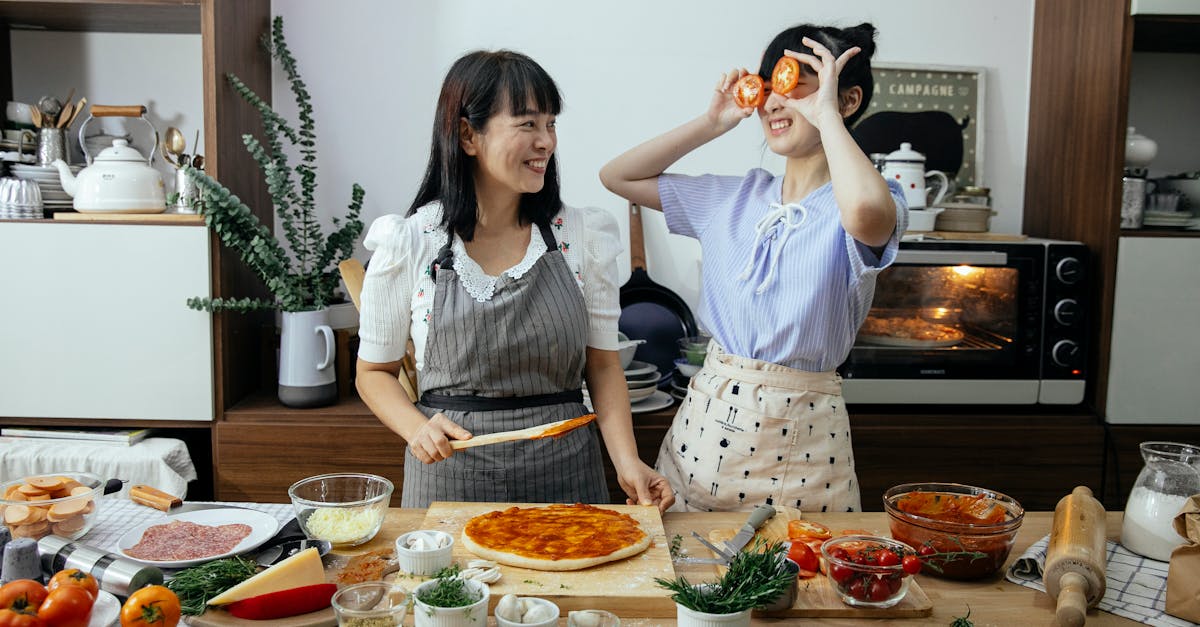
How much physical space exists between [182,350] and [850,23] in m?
2.29

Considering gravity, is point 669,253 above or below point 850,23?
below

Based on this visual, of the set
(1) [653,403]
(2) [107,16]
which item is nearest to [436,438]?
(1) [653,403]

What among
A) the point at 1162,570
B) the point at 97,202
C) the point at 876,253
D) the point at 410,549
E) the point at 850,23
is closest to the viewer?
the point at 410,549

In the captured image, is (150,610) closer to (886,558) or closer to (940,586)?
(886,558)

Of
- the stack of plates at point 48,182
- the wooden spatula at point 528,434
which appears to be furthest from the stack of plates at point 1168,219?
the stack of plates at point 48,182

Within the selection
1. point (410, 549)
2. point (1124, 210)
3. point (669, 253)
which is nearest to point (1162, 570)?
point (410, 549)

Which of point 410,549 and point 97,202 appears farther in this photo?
point 97,202

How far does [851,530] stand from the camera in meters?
1.55

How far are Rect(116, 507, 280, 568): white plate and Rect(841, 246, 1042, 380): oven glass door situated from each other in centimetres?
173

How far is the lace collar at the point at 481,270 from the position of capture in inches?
71.1

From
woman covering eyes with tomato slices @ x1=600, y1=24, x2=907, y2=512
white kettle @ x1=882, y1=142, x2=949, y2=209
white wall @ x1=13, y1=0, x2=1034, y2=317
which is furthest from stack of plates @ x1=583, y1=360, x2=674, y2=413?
white kettle @ x1=882, y1=142, x2=949, y2=209

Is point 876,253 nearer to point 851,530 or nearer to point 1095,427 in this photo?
point 851,530

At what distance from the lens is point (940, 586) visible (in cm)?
137

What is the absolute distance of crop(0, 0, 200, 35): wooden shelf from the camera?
2.60m
